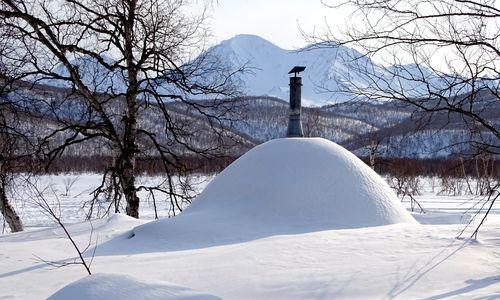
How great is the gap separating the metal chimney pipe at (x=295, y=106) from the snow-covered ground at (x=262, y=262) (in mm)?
1261

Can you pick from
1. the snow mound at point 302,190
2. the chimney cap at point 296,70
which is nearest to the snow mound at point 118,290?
the snow mound at point 302,190

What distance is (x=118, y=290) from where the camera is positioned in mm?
2789

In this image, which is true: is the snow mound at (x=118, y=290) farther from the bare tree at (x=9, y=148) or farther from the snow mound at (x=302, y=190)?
the bare tree at (x=9, y=148)

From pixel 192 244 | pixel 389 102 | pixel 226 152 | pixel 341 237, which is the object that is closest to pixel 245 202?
pixel 192 244

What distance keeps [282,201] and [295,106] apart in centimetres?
179

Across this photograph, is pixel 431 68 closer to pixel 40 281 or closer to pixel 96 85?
pixel 40 281

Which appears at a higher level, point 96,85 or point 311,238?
point 96,85

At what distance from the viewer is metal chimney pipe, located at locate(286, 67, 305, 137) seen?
7344mm

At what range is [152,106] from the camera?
10227 millimetres

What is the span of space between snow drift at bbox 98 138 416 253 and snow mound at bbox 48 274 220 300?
2422mm

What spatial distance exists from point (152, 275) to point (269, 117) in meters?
114

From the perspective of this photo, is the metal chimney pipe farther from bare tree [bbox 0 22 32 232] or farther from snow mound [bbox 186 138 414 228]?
bare tree [bbox 0 22 32 232]

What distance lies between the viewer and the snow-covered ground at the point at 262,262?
3650 mm

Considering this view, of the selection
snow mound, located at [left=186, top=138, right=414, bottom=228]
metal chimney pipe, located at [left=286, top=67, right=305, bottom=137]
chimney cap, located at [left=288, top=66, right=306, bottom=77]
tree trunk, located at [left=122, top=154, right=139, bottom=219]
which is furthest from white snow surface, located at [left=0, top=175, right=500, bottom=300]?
tree trunk, located at [left=122, top=154, right=139, bottom=219]
